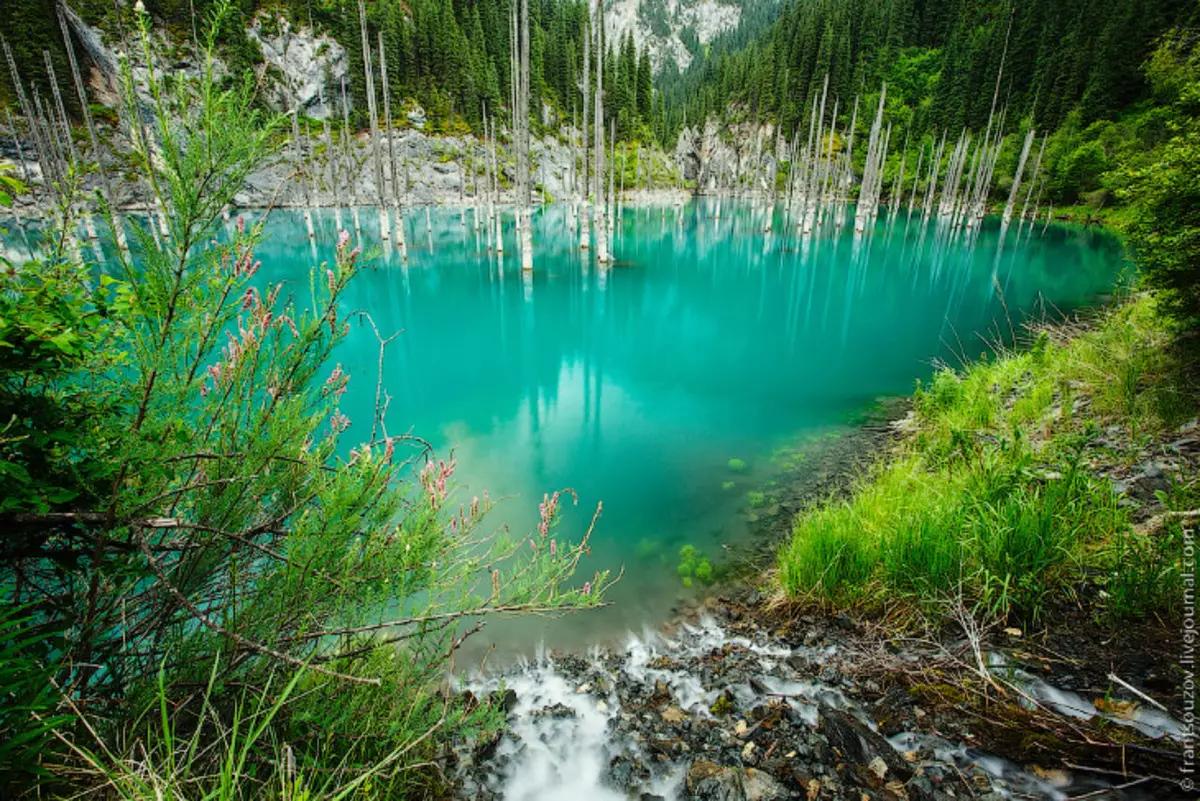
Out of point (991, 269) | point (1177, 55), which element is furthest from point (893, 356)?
point (991, 269)

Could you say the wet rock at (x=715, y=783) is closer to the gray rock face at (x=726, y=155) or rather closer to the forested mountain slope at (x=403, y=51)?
the forested mountain slope at (x=403, y=51)

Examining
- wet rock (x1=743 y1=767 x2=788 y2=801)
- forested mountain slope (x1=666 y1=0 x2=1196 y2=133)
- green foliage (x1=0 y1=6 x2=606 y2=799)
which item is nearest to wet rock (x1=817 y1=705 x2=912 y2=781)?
wet rock (x1=743 y1=767 x2=788 y2=801)

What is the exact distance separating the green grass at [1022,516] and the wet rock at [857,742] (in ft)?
4.92

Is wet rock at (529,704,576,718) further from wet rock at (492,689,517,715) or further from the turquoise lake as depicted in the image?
the turquoise lake

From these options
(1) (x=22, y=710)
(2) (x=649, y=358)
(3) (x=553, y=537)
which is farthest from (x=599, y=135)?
(1) (x=22, y=710)

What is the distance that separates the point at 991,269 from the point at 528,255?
25.7 metres

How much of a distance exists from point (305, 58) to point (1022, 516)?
7889 cm

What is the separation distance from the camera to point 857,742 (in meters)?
2.83

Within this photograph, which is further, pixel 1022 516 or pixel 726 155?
pixel 726 155

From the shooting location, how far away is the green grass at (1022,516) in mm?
3605

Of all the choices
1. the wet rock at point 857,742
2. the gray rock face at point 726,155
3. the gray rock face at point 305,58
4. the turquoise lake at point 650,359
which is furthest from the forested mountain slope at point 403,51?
the wet rock at point 857,742

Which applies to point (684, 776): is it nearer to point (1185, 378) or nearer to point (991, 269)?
point (1185, 378)

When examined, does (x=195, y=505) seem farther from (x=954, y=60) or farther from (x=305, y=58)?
(x=954, y=60)

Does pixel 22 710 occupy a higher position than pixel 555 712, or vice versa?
pixel 22 710
